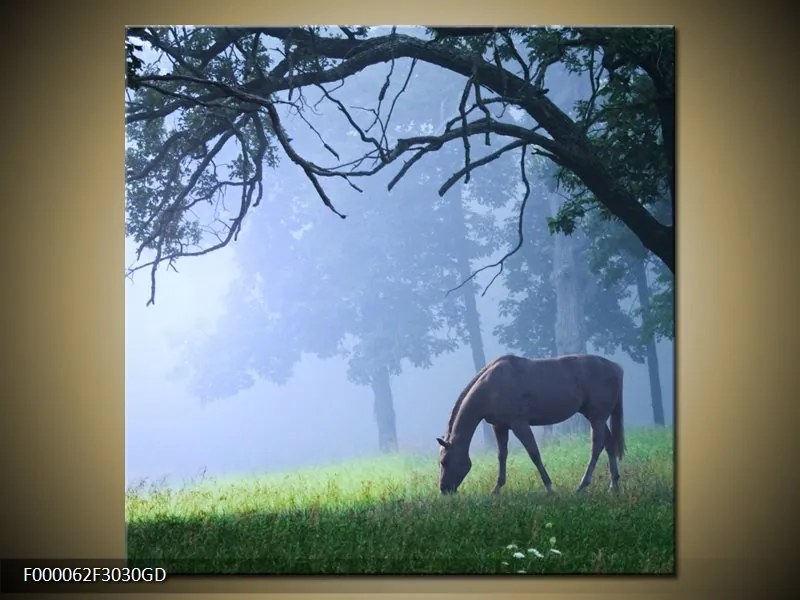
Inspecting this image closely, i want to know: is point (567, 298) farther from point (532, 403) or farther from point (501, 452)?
point (501, 452)

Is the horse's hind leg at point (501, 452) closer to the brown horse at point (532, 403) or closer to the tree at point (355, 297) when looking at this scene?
the brown horse at point (532, 403)

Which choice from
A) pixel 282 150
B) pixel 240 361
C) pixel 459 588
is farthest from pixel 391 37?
pixel 459 588

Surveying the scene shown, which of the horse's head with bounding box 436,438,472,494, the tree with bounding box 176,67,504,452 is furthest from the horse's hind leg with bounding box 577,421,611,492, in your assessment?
the tree with bounding box 176,67,504,452

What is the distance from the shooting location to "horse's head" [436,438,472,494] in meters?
3.78

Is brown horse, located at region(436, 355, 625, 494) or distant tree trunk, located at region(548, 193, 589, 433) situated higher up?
distant tree trunk, located at region(548, 193, 589, 433)

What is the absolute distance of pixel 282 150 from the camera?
3836mm

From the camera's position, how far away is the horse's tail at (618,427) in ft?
12.4

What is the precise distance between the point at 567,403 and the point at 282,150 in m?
1.54

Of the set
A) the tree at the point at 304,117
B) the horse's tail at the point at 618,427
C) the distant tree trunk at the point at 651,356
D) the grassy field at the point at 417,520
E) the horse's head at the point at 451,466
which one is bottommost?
the grassy field at the point at 417,520

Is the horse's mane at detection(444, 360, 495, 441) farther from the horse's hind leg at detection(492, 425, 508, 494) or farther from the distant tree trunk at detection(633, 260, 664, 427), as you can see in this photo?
the distant tree trunk at detection(633, 260, 664, 427)

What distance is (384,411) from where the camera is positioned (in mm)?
3787

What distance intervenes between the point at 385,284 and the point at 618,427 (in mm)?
1094

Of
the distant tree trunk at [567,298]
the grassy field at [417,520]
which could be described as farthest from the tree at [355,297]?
the grassy field at [417,520]

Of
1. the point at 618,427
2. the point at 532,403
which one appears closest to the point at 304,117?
the point at 532,403
